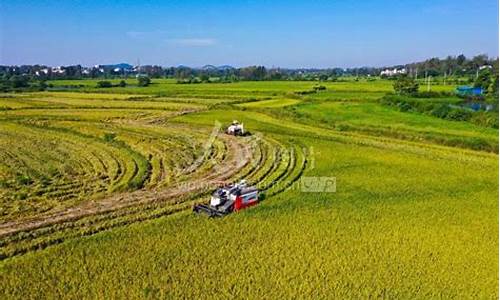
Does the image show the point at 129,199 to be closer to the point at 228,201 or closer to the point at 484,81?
the point at 228,201

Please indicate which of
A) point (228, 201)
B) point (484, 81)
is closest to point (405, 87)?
point (484, 81)

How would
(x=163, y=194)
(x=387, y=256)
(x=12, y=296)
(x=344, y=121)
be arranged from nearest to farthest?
(x=12, y=296), (x=387, y=256), (x=163, y=194), (x=344, y=121)

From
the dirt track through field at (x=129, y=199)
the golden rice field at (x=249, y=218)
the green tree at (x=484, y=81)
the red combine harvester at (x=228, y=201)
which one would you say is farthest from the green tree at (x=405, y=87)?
the red combine harvester at (x=228, y=201)

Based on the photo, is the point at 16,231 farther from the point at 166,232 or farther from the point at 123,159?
the point at 123,159

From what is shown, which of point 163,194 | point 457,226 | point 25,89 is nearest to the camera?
point 457,226

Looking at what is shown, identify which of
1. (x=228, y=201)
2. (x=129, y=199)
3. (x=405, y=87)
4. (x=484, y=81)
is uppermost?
(x=484, y=81)

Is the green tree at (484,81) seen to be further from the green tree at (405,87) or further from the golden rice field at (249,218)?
the golden rice field at (249,218)

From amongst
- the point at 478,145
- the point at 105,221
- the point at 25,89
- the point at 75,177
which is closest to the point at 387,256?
the point at 105,221
